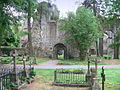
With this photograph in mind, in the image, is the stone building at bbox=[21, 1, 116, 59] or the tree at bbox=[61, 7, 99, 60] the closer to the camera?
the tree at bbox=[61, 7, 99, 60]

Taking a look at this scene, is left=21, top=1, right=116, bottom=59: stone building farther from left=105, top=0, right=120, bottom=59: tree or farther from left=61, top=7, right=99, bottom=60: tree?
left=105, top=0, right=120, bottom=59: tree

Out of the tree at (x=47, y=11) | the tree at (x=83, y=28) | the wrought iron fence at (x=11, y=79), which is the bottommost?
the wrought iron fence at (x=11, y=79)

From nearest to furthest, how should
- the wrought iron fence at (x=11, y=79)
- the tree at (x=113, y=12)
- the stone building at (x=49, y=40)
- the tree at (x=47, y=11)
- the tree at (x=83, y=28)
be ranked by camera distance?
1. the tree at (x=113, y=12)
2. the wrought iron fence at (x=11, y=79)
3. the tree at (x=83, y=28)
4. the tree at (x=47, y=11)
5. the stone building at (x=49, y=40)

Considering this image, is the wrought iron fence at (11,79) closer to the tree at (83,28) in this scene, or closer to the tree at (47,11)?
the tree at (83,28)

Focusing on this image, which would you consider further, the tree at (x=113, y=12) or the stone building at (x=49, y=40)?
the stone building at (x=49, y=40)

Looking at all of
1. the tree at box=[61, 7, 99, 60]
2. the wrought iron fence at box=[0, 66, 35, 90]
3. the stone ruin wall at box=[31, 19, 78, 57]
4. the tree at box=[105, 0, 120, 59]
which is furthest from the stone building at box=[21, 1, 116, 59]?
the tree at box=[105, 0, 120, 59]

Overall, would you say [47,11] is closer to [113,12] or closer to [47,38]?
[47,38]

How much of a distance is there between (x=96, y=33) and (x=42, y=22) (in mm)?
10273

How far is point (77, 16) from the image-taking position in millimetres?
25031

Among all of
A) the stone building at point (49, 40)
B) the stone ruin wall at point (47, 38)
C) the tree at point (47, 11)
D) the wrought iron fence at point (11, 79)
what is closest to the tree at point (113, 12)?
the wrought iron fence at point (11, 79)

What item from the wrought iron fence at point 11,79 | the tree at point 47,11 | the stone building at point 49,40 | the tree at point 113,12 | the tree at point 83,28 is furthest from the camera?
the stone building at point 49,40

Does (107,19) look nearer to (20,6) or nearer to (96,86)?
(96,86)

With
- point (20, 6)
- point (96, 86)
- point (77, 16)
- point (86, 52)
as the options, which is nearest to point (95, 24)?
point (77, 16)

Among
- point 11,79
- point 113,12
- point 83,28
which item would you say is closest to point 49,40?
point 83,28
